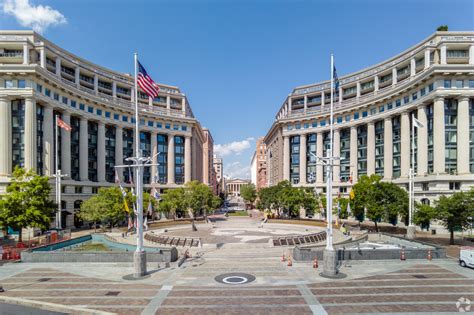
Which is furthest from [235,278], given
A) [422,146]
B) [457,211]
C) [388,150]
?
[388,150]

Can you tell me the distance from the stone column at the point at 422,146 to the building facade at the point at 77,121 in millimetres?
50642

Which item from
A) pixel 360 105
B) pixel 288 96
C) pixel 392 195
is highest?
pixel 288 96

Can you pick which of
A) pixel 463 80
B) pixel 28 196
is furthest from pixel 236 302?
pixel 463 80

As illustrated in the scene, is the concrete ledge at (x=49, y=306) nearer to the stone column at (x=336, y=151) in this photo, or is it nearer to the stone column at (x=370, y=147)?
the stone column at (x=370, y=147)

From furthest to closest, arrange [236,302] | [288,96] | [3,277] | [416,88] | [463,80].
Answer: [288,96] < [416,88] < [463,80] < [3,277] < [236,302]

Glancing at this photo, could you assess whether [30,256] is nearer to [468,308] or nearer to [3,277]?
[3,277]

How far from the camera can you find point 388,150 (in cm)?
6469

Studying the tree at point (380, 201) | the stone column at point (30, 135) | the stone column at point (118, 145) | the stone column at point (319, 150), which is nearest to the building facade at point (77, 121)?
the stone column at point (30, 135)

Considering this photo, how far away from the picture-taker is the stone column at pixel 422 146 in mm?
52594

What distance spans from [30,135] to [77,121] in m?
15.7

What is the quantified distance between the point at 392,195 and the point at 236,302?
125 feet

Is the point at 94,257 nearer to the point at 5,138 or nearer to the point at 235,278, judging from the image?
the point at 235,278

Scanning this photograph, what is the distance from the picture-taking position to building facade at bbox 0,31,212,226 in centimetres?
4881

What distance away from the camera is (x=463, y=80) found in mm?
50281
